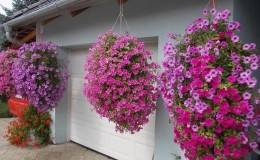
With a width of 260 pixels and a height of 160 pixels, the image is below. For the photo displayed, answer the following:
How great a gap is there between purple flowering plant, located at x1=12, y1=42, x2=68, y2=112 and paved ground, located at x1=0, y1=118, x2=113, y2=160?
1216 mm

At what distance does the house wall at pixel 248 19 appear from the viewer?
301 cm

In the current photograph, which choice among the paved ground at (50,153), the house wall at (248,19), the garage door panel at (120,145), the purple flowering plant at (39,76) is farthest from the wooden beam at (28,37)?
the house wall at (248,19)

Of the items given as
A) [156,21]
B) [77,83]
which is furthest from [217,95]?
[77,83]

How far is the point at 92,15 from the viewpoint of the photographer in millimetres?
5070

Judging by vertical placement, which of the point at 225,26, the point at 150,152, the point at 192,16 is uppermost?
the point at 192,16

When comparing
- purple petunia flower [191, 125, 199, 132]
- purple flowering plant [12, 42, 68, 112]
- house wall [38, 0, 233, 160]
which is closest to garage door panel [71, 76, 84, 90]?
purple flowering plant [12, 42, 68, 112]

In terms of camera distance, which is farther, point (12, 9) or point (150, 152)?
point (12, 9)

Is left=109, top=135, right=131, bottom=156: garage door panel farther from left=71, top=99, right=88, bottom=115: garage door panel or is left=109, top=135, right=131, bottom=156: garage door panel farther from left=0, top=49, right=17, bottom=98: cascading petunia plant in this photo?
left=0, top=49, right=17, bottom=98: cascading petunia plant

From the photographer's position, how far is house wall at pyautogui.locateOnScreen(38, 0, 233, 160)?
11.2 feet

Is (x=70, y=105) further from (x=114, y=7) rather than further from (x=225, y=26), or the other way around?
(x=225, y=26)

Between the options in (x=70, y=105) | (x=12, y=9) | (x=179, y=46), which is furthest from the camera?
(x=12, y=9)

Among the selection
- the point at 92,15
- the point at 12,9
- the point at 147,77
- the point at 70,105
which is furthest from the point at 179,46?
the point at 12,9

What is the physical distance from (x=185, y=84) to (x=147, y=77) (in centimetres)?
86

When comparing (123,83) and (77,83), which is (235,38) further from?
(77,83)
